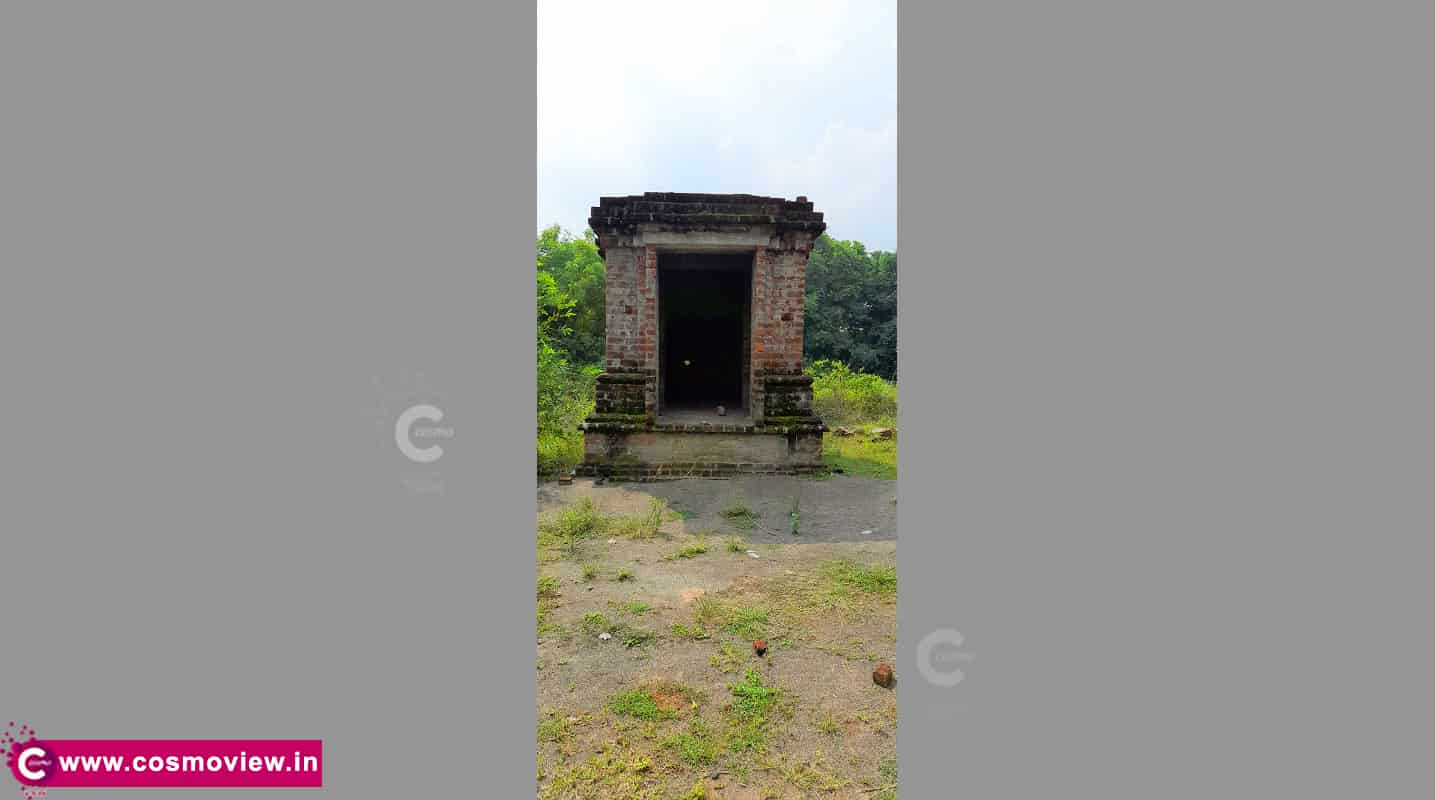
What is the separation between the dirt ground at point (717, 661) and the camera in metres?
1.96

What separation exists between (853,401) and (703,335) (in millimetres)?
4778

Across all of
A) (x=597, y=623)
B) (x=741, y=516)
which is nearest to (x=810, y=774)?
(x=597, y=623)

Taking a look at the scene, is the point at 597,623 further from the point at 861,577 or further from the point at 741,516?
the point at 741,516

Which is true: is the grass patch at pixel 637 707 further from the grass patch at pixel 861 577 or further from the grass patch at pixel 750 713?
the grass patch at pixel 861 577

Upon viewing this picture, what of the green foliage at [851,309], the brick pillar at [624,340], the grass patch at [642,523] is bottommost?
the grass patch at [642,523]

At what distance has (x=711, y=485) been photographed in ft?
21.6

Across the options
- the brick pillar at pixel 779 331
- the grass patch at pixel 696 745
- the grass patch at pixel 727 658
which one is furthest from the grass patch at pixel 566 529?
the brick pillar at pixel 779 331

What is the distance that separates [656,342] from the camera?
7.14m

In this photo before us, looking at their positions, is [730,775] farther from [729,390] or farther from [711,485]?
[729,390]

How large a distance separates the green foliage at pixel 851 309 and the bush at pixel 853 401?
630 centimetres

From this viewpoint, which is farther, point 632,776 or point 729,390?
point 729,390

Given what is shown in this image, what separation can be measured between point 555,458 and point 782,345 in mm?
3485

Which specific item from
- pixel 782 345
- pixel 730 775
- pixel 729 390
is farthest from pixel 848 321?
pixel 730 775

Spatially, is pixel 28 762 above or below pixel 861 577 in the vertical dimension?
above
